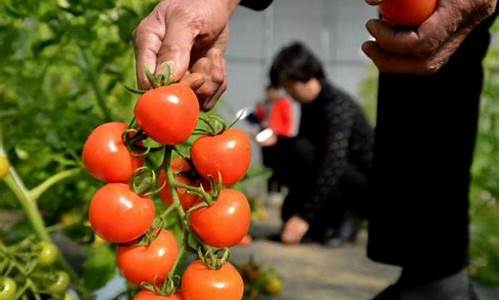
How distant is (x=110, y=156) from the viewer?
72 cm

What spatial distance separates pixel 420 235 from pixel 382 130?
0.20 m

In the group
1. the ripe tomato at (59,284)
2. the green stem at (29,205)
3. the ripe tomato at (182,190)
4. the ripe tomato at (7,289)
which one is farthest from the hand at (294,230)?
the ripe tomato at (182,190)

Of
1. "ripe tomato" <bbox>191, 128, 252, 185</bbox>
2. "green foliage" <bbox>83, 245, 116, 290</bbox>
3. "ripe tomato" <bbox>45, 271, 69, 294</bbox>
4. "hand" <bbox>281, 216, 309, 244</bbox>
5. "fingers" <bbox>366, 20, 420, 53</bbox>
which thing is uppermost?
"fingers" <bbox>366, 20, 420, 53</bbox>

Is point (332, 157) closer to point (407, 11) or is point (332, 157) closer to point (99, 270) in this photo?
point (99, 270)

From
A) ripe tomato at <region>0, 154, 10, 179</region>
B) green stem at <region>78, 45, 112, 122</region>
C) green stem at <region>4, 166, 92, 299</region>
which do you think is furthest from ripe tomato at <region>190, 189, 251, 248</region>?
green stem at <region>78, 45, 112, 122</region>

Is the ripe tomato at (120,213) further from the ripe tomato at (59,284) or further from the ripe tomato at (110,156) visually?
the ripe tomato at (59,284)

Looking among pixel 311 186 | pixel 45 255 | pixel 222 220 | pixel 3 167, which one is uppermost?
pixel 222 220

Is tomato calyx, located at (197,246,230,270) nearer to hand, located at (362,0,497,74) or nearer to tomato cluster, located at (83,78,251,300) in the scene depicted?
tomato cluster, located at (83,78,251,300)

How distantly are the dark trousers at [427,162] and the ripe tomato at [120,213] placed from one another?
837mm

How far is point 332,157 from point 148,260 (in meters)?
2.82

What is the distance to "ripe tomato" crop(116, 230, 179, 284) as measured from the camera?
750 mm

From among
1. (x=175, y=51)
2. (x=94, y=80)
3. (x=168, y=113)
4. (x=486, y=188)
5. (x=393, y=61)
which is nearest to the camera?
(x=168, y=113)

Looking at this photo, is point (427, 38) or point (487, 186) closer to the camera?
point (427, 38)

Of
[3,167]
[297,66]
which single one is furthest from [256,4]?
[297,66]
